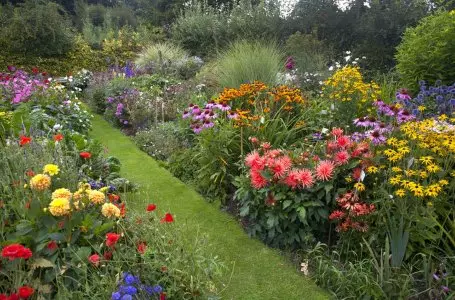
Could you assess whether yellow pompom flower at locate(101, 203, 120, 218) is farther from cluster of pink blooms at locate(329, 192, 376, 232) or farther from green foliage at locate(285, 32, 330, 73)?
green foliage at locate(285, 32, 330, 73)

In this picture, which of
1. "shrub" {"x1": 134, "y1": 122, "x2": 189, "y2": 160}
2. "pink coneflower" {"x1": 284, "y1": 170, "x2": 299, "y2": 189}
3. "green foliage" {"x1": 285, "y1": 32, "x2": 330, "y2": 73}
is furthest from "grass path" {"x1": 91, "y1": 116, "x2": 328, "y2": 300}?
"green foliage" {"x1": 285, "y1": 32, "x2": 330, "y2": 73}

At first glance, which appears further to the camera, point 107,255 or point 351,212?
point 351,212

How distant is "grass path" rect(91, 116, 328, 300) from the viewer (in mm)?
2896

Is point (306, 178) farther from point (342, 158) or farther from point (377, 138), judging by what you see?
point (377, 138)

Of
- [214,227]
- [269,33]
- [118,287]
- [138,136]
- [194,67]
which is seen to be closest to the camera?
[118,287]

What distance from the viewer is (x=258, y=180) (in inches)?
129

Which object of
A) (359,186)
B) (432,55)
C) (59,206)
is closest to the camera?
(59,206)

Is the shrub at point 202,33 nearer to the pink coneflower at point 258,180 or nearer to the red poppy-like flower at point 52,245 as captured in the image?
the pink coneflower at point 258,180

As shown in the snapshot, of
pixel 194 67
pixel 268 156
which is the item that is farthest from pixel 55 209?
pixel 194 67

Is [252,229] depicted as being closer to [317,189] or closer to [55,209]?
[317,189]

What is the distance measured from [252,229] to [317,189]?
2.45 ft

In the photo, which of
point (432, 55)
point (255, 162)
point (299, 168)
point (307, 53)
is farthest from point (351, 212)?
point (307, 53)

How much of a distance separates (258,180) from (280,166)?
214 mm

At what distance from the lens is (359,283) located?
270 cm
